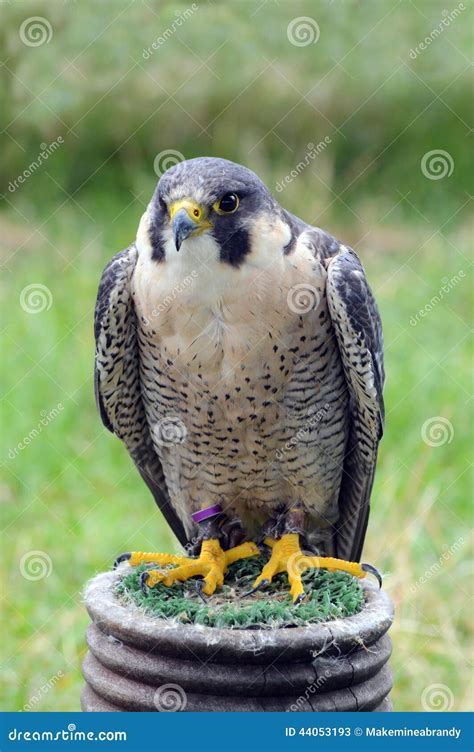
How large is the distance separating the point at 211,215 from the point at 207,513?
48.0 inches

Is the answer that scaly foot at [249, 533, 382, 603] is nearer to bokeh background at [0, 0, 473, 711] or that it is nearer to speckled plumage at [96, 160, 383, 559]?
speckled plumage at [96, 160, 383, 559]

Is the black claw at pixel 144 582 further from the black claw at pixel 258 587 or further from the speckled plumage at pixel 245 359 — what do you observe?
the speckled plumage at pixel 245 359

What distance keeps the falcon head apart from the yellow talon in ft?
3.32

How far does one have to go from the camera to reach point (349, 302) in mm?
3057

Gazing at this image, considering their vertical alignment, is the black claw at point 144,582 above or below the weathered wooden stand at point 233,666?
below

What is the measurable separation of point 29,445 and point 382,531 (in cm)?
253

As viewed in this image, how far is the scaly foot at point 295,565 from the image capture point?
2.95 metres

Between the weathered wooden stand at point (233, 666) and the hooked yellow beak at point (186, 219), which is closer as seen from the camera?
the weathered wooden stand at point (233, 666)

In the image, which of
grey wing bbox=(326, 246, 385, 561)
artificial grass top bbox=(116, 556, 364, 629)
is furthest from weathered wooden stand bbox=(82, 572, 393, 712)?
grey wing bbox=(326, 246, 385, 561)

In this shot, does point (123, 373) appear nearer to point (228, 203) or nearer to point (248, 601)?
point (228, 203)

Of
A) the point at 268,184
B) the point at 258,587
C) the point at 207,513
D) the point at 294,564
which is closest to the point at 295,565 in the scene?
the point at 294,564

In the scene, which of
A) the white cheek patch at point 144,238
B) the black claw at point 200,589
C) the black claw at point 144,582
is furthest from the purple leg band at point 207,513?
the white cheek patch at point 144,238

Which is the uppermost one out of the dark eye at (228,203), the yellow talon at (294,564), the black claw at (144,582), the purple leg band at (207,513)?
the dark eye at (228,203)

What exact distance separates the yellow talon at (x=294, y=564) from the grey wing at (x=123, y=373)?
31.0 inches
